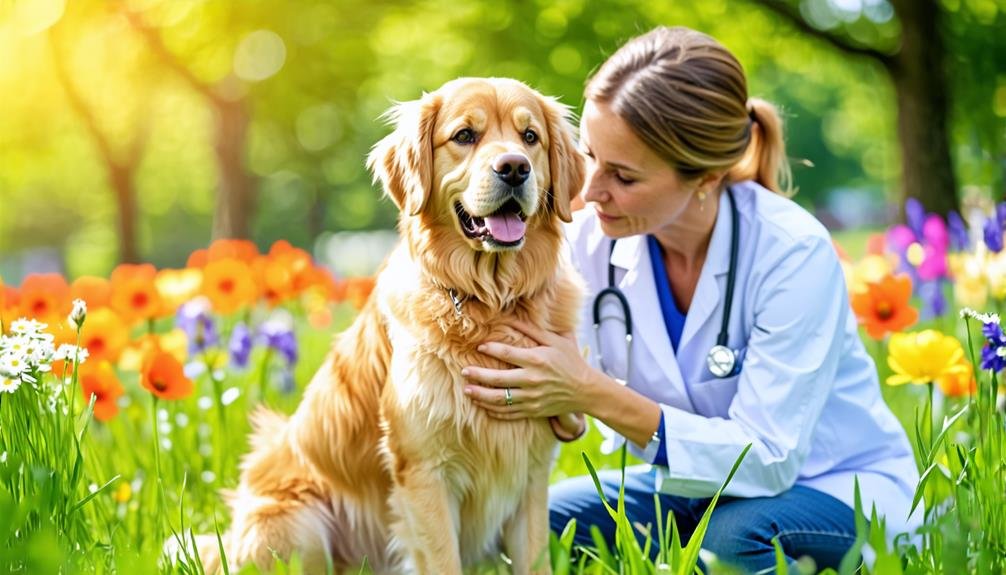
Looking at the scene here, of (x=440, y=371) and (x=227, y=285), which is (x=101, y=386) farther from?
(x=227, y=285)

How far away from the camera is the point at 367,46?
15.8m

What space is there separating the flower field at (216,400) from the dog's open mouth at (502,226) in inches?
38.3

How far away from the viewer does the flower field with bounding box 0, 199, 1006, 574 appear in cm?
243

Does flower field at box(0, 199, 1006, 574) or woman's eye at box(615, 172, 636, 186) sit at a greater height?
woman's eye at box(615, 172, 636, 186)

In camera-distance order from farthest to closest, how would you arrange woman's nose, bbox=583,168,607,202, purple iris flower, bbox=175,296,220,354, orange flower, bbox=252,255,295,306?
orange flower, bbox=252,255,295,306, purple iris flower, bbox=175,296,220,354, woman's nose, bbox=583,168,607,202

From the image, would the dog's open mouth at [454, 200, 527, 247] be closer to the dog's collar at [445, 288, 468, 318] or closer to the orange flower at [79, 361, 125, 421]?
the dog's collar at [445, 288, 468, 318]

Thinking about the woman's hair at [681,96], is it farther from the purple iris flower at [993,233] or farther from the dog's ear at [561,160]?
the purple iris flower at [993,233]

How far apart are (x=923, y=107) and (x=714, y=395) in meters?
7.40

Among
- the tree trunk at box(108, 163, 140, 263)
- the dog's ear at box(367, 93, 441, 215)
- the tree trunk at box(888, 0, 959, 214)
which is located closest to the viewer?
the dog's ear at box(367, 93, 441, 215)

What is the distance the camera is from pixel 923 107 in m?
9.70

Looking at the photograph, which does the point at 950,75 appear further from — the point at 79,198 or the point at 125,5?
the point at 79,198

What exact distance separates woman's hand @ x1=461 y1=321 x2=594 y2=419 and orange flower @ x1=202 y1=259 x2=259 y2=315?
2.02 meters

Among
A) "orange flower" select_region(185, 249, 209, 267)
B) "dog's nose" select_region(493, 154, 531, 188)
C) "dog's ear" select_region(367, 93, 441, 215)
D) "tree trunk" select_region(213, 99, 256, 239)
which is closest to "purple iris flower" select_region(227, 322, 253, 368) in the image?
"orange flower" select_region(185, 249, 209, 267)

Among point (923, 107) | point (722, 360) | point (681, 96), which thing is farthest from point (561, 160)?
point (923, 107)
